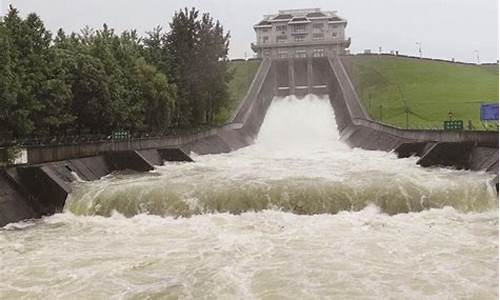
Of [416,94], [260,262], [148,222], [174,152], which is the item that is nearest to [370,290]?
[260,262]

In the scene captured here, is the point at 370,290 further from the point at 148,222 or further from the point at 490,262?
the point at 148,222

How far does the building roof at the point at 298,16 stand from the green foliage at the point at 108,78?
6404cm

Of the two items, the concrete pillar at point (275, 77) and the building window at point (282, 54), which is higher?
the building window at point (282, 54)

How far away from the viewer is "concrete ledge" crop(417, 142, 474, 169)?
28.4 metres

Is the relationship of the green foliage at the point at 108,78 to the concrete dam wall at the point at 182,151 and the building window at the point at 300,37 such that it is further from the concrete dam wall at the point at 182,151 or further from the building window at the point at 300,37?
the building window at the point at 300,37

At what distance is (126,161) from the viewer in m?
30.3

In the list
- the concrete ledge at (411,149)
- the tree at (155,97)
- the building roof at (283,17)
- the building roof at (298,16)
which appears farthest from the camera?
the building roof at (283,17)

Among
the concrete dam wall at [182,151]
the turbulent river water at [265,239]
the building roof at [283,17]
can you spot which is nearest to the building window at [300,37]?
→ the building roof at [283,17]

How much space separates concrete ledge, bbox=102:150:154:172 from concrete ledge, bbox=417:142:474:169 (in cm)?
1438

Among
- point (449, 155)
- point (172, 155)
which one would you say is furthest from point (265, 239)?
point (172, 155)

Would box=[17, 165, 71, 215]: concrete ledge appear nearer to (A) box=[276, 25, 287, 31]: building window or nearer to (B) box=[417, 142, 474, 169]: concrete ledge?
(B) box=[417, 142, 474, 169]: concrete ledge

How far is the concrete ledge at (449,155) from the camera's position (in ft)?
93.3

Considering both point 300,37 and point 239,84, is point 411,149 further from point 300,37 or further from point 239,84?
point 300,37

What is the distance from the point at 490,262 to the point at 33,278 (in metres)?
10.9
